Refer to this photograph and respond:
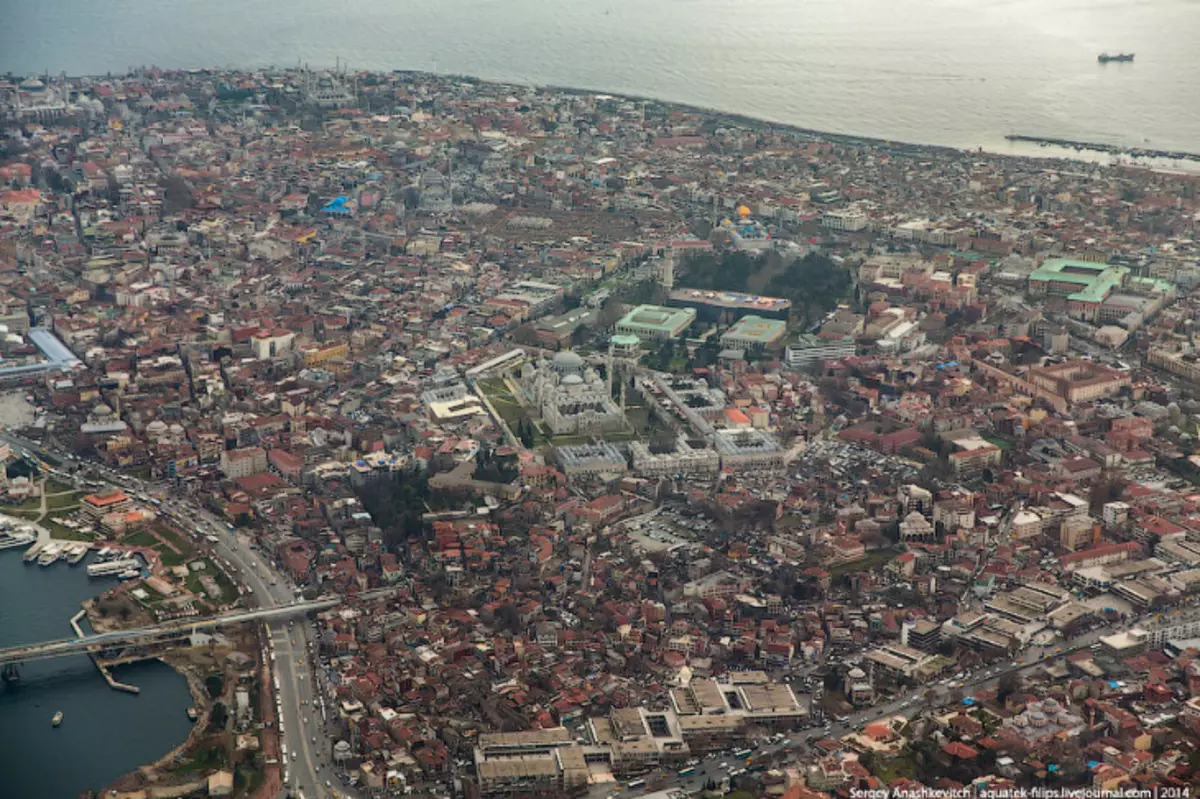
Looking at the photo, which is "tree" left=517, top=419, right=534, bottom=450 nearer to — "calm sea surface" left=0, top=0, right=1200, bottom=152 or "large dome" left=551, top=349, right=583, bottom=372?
"large dome" left=551, top=349, right=583, bottom=372

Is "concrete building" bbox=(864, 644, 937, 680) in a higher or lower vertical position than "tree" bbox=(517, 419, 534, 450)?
lower

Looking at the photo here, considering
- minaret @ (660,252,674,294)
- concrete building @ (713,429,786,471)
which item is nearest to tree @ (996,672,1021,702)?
concrete building @ (713,429,786,471)

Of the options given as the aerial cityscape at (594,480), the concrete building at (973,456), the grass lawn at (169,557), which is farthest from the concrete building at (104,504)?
the concrete building at (973,456)

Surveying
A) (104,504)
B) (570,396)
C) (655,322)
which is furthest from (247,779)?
(655,322)

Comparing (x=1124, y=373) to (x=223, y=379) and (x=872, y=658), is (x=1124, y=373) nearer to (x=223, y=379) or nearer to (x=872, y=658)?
(x=872, y=658)

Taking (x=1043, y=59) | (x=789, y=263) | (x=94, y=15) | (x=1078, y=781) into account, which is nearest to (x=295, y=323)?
(x=789, y=263)

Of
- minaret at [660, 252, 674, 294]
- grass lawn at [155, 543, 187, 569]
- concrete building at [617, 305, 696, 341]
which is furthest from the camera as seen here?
minaret at [660, 252, 674, 294]
